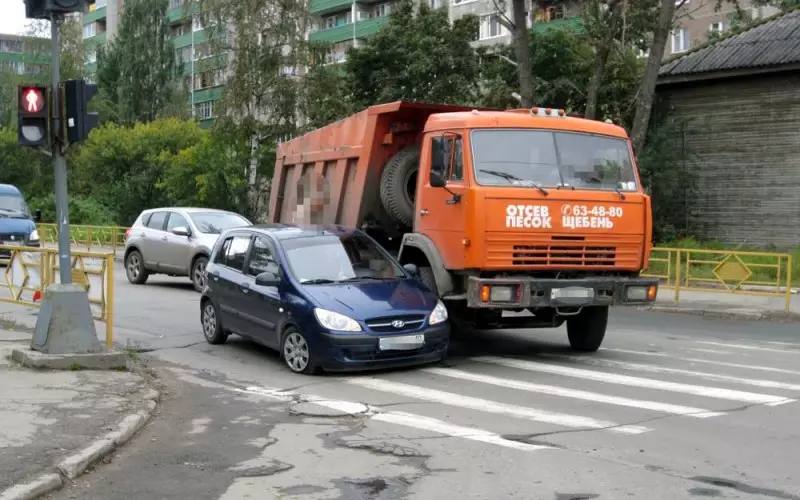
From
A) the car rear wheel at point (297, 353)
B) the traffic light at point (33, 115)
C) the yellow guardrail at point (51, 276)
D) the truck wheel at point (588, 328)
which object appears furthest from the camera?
the truck wheel at point (588, 328)

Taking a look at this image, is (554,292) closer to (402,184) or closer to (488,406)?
(488,406)

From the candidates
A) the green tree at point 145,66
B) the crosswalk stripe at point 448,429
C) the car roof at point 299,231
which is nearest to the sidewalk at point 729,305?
the car roof at point 299,231

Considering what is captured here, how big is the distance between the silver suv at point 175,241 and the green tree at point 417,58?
A: 586 inches

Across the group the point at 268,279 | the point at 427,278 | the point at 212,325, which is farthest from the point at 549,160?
the point at 212,325

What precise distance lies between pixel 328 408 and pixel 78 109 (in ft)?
14.2

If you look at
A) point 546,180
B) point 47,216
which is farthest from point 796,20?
point 47,216

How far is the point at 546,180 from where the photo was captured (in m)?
11.3

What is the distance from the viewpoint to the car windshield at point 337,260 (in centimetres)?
1112

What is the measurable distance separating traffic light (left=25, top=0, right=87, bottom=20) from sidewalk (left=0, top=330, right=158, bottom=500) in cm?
378

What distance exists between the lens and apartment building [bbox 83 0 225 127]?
41.6 m

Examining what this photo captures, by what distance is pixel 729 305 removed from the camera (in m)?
18.8

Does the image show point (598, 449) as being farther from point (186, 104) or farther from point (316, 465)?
point (186, 104)

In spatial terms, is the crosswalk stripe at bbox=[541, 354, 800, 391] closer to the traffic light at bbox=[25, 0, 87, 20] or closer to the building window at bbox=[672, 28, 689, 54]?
the traffic light at bbox=[25, 0, 87, 20]

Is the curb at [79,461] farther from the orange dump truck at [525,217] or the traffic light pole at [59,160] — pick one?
the orange dump truck at [525,217]
